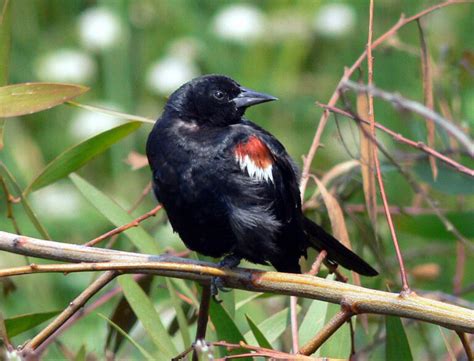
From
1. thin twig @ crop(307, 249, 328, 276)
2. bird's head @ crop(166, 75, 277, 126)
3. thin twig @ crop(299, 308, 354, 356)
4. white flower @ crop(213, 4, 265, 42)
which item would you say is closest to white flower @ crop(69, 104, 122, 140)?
white flower @ crop(213, 4, 265, 42)

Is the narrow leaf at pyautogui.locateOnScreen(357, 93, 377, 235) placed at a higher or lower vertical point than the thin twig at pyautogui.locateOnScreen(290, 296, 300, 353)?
higher

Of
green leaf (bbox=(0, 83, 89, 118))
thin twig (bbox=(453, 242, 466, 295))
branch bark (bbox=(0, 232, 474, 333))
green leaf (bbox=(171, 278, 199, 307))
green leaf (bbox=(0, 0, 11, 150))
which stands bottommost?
thin twig (bbox=(453, 242, 466, 295))

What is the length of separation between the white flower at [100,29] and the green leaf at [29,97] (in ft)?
8.44

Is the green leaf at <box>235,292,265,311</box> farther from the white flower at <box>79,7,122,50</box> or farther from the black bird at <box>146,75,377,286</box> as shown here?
the white flower at <box>79,7,122,50</box>

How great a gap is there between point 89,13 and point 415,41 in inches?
61.1

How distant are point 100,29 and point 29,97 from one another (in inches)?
104

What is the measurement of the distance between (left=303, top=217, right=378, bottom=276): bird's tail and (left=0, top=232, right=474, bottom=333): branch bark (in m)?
0.40

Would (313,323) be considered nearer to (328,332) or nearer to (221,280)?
(221,280)

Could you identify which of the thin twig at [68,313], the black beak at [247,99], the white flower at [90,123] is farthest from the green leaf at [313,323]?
the white flower at [90,123]

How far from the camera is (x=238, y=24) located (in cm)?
423

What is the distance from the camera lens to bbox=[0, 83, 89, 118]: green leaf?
5.52 feet

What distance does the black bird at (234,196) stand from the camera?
2.03m

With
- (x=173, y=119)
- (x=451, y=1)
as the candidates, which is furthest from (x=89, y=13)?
(x=451, y=1)

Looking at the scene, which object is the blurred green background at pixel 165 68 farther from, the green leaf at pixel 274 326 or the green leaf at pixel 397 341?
the green leaf at pixel 397 341
